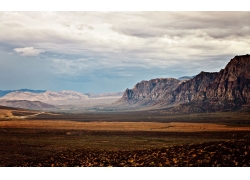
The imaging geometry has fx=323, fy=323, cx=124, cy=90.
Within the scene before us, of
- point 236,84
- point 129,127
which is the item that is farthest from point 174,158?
point 236,84

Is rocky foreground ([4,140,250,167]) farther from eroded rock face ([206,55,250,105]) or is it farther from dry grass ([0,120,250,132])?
eroded rock face ([206,55,250,105])

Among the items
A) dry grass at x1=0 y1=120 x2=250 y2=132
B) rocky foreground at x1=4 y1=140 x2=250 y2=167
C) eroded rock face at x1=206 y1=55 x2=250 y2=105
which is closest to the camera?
rocky foreground at x1=4 y1=140 x2=250 y2=167

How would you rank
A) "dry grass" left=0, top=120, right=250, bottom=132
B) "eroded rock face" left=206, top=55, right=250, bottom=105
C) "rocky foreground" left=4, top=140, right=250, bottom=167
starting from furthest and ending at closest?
"eroded rock face" left=206, top=55, right=250, bottom=105 → "dry grass" left=0, top=120, right=250, bottom=132 → "rocky foreground" left=4, top=140, right=250, bottom=167

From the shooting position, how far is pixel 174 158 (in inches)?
1204

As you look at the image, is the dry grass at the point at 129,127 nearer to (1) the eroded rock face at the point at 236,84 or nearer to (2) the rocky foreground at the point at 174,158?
(2) the rocky foreground at the point at 174,158

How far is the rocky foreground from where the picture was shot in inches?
1108

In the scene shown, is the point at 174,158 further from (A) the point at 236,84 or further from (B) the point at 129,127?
(A) the point at 236,84

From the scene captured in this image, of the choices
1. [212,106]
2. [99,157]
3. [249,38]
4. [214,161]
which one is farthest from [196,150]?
[212,106]

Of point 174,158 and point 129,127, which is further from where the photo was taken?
point 129,127

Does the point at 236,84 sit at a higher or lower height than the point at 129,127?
higher

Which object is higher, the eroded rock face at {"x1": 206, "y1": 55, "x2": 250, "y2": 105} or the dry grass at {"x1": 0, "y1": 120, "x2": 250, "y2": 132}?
the eroded rock face at {"x1": 206, "y1": 55, "x2": 250, "y2": 105}

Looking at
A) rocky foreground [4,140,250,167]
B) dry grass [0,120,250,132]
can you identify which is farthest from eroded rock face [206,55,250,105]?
rocky foreground [4,140,250,167]

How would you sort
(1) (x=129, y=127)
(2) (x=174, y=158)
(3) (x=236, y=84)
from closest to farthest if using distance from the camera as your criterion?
(2) (x=174, y=158) < (1) (x=129, y=127) < (3) (x=236, y=84)

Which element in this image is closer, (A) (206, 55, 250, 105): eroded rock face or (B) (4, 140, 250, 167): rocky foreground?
(B) (4, 140, 250, 167): rocky foreground
